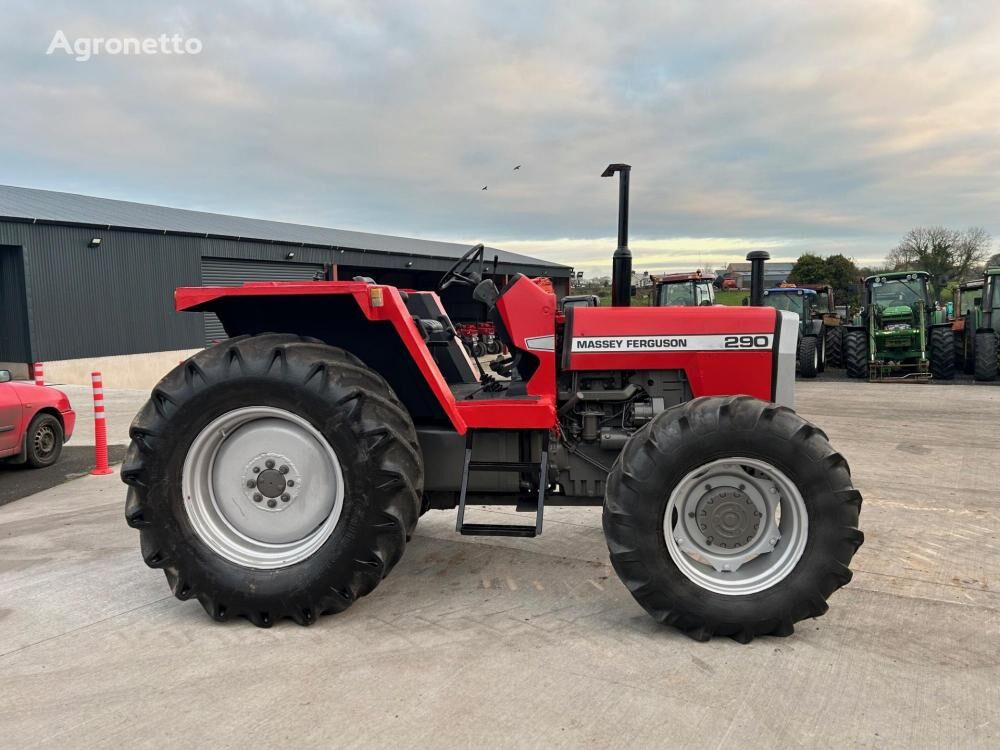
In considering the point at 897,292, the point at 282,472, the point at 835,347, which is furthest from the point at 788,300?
the point at 282,472

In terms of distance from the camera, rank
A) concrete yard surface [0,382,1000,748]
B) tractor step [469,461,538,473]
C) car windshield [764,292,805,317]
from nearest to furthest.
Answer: concrete yard surface [0,382,1000,748], tractor step [469,461,538,473], car windshield [764,292,805,317]

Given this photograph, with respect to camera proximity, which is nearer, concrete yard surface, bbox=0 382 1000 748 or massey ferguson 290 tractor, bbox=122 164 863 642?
concrete yard surface, bbox=0 382 1000 748

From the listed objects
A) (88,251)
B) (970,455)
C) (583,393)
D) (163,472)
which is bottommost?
(970,455)

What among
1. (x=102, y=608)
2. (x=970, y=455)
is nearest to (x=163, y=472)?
(x=102, y=608)

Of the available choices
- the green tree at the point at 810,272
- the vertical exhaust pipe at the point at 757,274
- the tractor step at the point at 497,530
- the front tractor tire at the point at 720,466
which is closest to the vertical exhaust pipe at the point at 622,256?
the vertical exhaust pipe at the point at 757,274

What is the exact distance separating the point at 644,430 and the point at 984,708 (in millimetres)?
1498

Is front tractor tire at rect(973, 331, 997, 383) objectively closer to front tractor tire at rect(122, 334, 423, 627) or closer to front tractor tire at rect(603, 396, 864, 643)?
front tractor tire at rect(603, 396, 864, 643)

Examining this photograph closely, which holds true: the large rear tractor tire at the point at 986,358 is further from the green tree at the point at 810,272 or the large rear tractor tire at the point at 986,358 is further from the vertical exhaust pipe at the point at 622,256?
the green tree at the point at 810,272

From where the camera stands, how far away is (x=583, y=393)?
140 inches

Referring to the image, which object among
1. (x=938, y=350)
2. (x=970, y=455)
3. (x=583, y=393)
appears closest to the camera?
(x=583, y=393)

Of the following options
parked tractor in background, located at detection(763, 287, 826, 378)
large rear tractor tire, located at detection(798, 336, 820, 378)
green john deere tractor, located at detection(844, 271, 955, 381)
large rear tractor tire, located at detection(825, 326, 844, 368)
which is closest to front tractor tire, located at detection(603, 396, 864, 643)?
parked tractor in background, located at detection(763, 287, 826, 378)

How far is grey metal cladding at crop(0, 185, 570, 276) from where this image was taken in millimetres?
15000

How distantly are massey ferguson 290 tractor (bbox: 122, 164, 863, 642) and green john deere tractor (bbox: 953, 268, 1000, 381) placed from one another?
12159mm

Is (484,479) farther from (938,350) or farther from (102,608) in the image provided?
(938,350)
